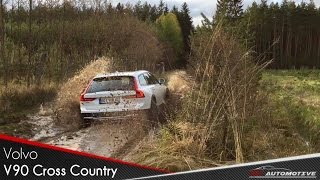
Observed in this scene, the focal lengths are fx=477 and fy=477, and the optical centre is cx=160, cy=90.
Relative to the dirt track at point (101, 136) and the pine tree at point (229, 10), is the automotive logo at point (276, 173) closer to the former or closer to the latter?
the dirt track at point (101, 136)

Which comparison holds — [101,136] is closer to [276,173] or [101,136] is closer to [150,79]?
[150,79]

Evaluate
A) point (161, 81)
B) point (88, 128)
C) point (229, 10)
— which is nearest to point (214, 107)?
point (161, 81)

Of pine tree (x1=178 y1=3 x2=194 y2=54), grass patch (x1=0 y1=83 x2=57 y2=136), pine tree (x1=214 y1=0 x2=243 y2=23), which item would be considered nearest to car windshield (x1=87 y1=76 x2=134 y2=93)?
grass patch (x1=0 y1=83 x2=57 y2=136)

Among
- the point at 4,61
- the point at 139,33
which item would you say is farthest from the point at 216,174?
the point at 4,61

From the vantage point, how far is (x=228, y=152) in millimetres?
4012

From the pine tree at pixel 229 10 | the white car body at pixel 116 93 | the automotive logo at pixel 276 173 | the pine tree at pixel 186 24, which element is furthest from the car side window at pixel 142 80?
the automotive logo at pixel 276 173

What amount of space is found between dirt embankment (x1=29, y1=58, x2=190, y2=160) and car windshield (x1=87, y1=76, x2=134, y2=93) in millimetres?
71

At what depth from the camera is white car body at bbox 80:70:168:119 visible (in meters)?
3.28

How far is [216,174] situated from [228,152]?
1214 millimetres

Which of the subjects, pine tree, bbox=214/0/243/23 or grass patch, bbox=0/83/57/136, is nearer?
grass patch, bbox=0/83/57/136

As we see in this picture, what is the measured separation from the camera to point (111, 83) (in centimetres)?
335

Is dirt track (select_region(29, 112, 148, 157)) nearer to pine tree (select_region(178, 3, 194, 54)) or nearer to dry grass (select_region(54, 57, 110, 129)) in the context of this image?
dry grass (select_region(54, 57, 110, 129))

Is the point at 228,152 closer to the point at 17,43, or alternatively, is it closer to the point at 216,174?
the point at 216,174

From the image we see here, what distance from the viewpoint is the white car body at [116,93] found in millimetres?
3281
